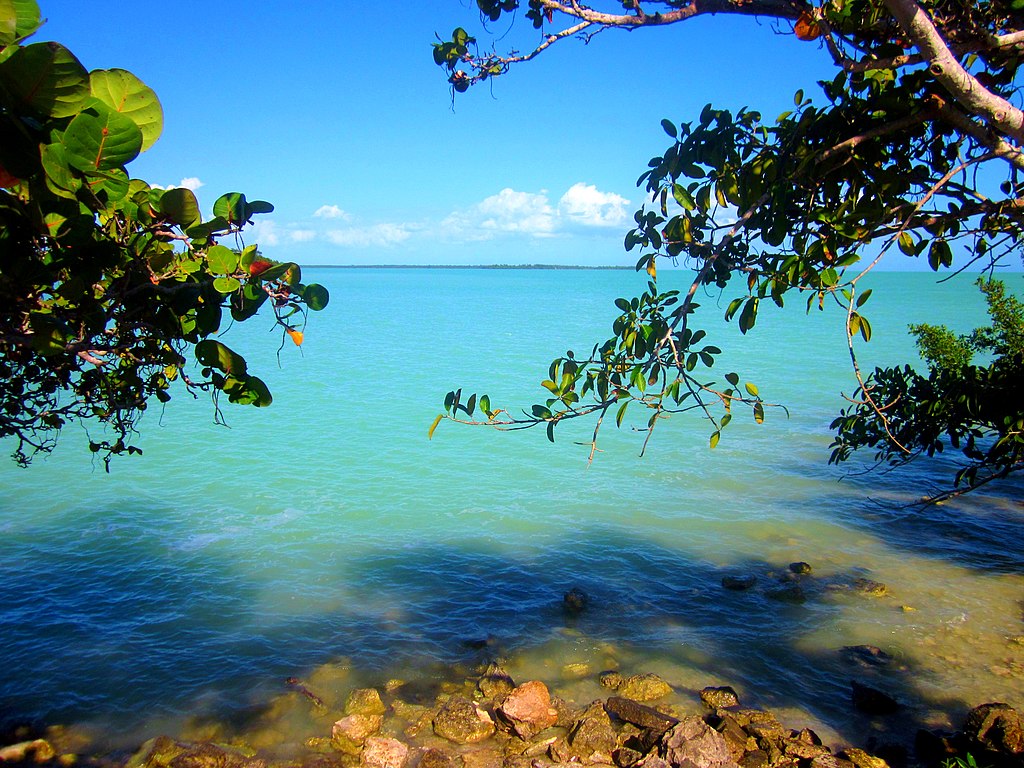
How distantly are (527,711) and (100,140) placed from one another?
4.83m

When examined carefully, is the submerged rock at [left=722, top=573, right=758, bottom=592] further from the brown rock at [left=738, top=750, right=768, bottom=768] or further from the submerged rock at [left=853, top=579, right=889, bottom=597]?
the brown rock at [left=738, top=750, right=768, bottom=768]

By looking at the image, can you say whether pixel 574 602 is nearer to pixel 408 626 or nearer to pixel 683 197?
pixel 408 626

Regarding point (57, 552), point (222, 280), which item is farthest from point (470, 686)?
point (57, 552)

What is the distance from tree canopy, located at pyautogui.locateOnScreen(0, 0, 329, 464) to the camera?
80.3 inches

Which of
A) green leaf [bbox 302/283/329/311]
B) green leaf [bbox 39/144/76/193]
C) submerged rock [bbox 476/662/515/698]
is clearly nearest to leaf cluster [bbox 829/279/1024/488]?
submerged rock [bbox 476/662/515/698]

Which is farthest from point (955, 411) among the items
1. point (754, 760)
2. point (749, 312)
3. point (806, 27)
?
point (806, 27)

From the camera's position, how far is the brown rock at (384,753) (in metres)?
5.24

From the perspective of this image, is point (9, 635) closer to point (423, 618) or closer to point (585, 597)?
point (423, 618)

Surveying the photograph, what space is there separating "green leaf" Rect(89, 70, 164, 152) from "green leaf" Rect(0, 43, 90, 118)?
0.15 meters

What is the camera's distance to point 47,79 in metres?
1.98

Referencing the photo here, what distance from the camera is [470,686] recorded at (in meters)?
6.38

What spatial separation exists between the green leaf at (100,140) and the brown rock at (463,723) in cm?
466

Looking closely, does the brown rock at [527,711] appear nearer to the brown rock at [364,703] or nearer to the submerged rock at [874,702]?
the brown rock at [364,703]

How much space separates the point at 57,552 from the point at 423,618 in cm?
539
